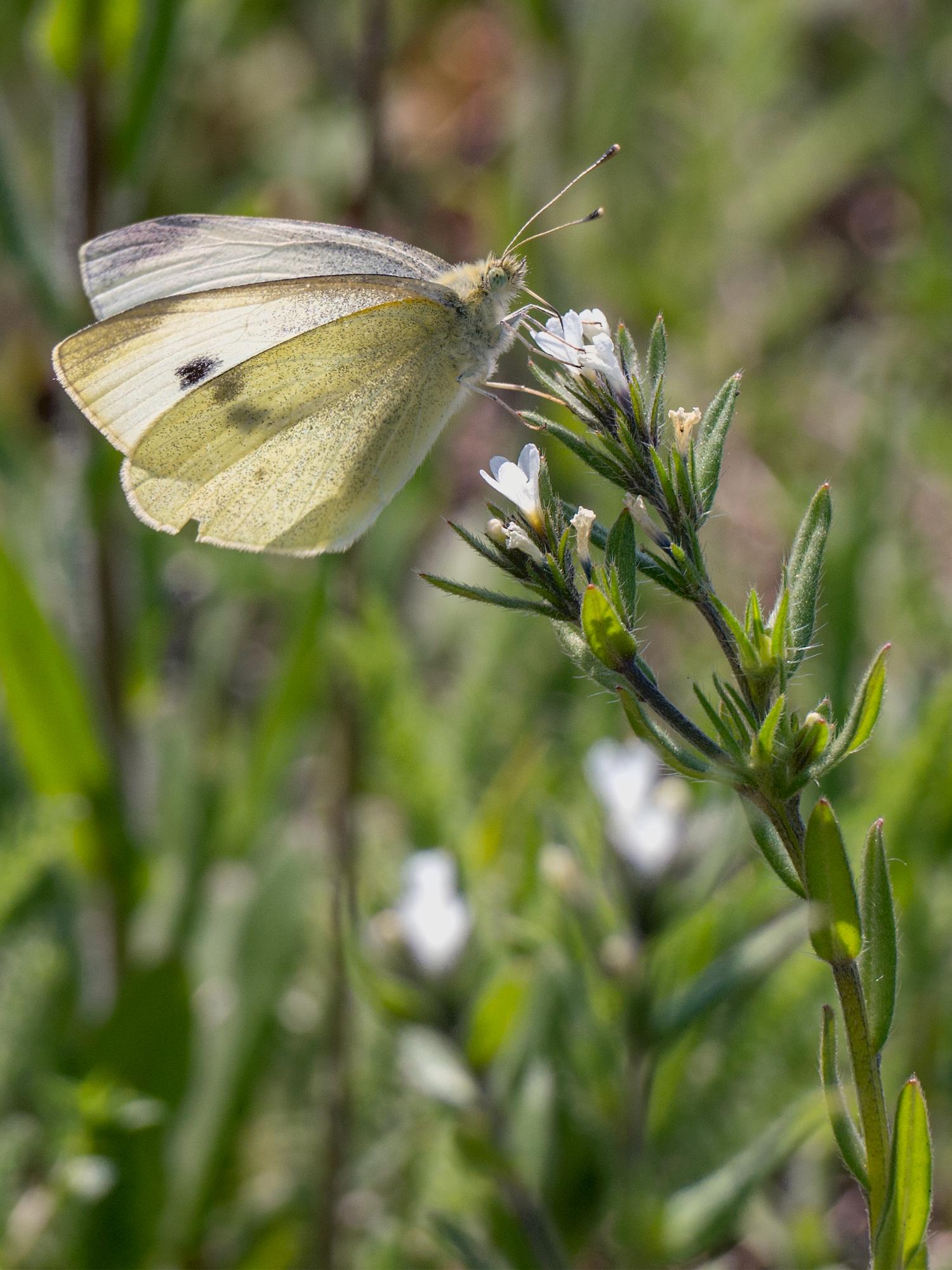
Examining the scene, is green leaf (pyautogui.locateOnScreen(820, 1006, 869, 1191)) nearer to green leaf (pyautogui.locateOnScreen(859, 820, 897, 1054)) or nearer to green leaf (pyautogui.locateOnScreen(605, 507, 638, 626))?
green leaf (pyautogui.locateOnScreen(859, 820, 897, 1054))

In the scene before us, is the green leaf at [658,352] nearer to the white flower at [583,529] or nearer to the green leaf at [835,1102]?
the white flower at [583,529]

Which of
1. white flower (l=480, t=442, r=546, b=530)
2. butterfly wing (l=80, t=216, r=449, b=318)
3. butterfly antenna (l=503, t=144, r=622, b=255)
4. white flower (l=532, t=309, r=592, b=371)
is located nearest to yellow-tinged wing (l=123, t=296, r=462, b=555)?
butterfly wing (l=80, t=216, r=449, b=318)

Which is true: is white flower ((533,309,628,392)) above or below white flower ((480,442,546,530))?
above

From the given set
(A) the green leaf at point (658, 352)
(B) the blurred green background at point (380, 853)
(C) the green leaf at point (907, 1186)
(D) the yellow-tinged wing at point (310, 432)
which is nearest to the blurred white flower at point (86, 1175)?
(B) the blurred green background at point (380, 853)

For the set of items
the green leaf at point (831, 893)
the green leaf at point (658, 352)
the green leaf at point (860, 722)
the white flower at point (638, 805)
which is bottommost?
the white flower at point (638, 805)

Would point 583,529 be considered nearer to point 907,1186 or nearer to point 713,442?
point 713,442

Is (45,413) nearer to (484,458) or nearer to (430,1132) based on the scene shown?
(484,458)
